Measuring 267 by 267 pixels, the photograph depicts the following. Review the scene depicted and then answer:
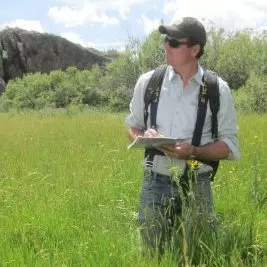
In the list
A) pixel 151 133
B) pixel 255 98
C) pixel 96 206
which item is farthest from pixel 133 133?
pixel 255 98

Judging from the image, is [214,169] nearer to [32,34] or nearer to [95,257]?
[95,257]

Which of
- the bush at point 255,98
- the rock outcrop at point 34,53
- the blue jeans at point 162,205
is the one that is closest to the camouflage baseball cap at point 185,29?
the blue jeans at point 162,205

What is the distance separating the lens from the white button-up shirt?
3.62m

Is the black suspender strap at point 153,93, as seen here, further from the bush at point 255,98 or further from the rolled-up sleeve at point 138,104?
the bush at point 255,98

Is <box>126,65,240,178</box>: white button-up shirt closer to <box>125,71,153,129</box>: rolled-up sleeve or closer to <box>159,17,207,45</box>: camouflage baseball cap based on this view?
<box>125,71,153,129</box>: rolled-up sleeve

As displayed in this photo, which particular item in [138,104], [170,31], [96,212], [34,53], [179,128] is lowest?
[34,53]

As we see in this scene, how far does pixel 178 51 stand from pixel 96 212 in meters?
1.89

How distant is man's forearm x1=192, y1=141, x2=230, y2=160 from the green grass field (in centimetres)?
47

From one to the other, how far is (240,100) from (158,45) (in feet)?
29.8

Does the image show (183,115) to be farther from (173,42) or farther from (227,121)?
(173,42)

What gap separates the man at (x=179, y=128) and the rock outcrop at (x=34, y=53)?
50.7m

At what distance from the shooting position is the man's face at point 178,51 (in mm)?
3602

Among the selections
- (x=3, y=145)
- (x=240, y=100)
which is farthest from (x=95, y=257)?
(x=240, y=100)

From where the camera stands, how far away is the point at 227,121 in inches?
144
